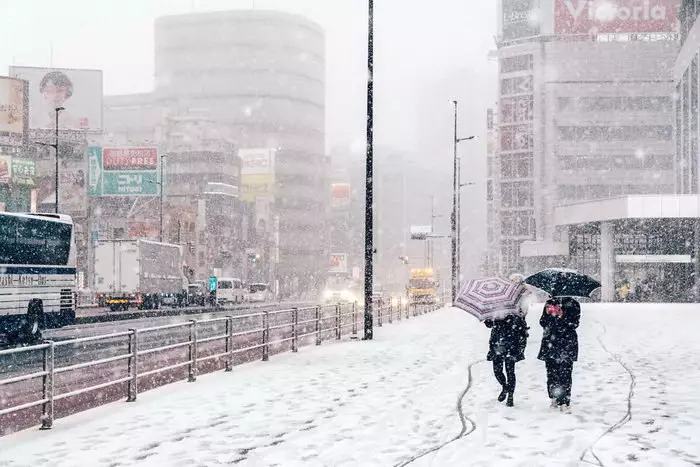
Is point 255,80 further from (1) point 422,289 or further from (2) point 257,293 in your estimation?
(1) point 422,289

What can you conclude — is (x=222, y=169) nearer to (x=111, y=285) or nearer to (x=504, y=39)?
(x=504, y=39)

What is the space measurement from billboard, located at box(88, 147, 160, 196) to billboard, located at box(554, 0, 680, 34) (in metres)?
68.4

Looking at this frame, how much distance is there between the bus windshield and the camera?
76.6 feet

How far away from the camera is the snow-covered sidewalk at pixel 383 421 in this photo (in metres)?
8.75

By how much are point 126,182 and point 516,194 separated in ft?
220

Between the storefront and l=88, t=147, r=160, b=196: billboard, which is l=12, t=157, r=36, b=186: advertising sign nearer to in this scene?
l=88, t=147, r=160, b=196: billboard

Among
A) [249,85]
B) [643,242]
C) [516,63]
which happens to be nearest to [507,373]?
[643,242]

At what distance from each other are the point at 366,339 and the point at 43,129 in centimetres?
6564

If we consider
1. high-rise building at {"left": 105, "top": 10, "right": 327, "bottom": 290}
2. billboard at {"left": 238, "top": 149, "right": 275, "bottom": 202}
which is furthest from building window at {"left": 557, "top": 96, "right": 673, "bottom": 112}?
high-rise building at {"left": 105, "top": 10, "right": 327, "bottom": 290}

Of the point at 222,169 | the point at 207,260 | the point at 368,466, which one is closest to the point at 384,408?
the point at 368,466

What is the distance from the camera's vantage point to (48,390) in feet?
35.0

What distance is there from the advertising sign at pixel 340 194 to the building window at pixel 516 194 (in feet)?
182

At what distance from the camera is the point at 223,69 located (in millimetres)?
187250

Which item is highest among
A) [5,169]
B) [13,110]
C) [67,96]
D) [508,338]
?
[67,96]
